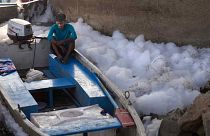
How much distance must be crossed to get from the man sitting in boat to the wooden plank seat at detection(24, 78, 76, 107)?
3.25 ft

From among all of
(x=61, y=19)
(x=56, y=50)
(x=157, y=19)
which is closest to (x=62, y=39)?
(x=56, y=50)

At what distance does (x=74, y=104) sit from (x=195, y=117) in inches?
90.9

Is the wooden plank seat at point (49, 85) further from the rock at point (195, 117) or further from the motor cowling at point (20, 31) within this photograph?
the rock at point (195, 117)

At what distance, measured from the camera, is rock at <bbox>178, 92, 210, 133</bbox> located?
5961 mm

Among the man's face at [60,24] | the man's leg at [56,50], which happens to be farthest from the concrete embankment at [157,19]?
the man's leg at [56,50]

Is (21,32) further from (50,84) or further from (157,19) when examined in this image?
(157,19)

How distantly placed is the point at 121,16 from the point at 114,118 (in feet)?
12.8

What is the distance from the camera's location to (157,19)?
8898 mm

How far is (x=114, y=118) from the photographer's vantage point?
20.2 feet

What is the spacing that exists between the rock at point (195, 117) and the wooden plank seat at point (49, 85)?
2116 millimetres

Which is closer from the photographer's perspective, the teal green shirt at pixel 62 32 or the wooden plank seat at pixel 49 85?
the wooden plank seat at pixel 49 85

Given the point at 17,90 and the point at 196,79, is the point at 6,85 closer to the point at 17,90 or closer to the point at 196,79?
the point at 17,90

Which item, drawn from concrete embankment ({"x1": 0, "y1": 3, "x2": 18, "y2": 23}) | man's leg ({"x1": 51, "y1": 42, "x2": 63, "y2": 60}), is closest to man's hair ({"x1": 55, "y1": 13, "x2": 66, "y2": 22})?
man's leg ({"x1": 51, "y1": 42, "x2": 63, "y2": 60})

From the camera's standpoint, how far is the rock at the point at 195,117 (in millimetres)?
5961
